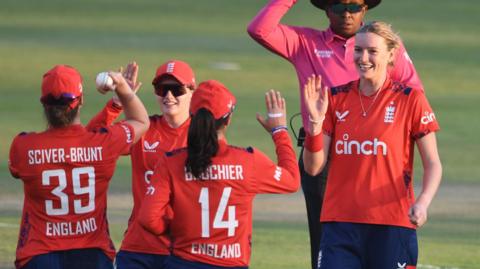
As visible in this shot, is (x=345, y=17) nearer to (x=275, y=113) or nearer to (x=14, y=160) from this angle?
(x=275, y=113)

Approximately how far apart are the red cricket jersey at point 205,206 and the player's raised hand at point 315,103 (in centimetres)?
62

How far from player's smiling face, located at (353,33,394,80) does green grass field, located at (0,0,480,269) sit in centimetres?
441

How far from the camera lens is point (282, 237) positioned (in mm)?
15203

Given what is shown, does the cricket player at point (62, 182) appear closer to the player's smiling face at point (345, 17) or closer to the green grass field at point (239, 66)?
the player's smiling face at point (345, 17)

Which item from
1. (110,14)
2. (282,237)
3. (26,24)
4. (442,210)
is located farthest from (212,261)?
(110,14)

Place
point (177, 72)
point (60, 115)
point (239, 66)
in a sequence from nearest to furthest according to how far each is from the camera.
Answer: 1. point (60, 115)
2. point (177, 72)
3. point (239, 66)

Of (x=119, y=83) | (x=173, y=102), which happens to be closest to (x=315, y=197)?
(x=173, y=102)

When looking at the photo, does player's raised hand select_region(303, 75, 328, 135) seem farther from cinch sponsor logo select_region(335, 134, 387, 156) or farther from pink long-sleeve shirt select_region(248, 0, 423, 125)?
pink long-sleeve shirt select_region(248, 0, 423, 125)

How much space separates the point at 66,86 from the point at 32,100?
57.7 ft

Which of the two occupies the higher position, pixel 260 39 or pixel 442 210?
pixel 260 39

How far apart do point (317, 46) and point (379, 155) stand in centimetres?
175

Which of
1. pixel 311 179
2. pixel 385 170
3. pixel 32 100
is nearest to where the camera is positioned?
pixel 385 170

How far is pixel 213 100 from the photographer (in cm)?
850

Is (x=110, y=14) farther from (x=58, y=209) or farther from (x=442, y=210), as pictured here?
(x=58, y=209)
